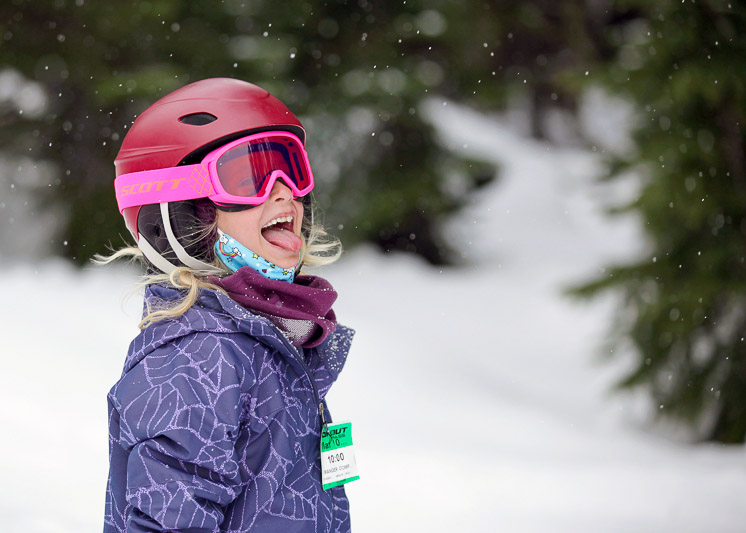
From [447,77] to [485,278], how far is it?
3048 millimetres

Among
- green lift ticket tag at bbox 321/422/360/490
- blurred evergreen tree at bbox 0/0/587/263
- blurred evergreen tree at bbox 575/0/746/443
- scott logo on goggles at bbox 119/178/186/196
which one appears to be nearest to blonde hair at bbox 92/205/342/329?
scott logo on goggles at bbox 119/178/186/196

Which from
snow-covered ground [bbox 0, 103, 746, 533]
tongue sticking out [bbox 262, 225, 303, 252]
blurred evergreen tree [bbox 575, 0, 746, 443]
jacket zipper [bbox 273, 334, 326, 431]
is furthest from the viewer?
blurred evergreen tree [bbox 575, 0, 746, 443]

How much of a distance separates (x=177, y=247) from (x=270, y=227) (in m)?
0.25

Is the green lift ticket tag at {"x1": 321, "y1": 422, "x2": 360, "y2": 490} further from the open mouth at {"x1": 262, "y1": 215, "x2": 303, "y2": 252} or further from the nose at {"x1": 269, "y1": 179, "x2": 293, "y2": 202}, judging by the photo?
the nose at {"x1": 269, "y1": 179, "x2": 293, "y2": 202}

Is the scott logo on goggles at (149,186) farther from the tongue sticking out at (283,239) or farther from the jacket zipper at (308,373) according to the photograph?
the jacket zipper at (308,373)

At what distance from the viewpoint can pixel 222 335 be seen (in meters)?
1.66

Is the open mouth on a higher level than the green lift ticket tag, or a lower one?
higher

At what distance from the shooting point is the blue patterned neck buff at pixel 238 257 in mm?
1811

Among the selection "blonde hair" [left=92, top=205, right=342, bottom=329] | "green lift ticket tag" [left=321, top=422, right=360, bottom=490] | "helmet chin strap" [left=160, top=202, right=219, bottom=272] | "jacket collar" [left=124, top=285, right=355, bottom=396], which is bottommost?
"green lift ticket tag" [left=321, top=422, right=360, bottom=490]

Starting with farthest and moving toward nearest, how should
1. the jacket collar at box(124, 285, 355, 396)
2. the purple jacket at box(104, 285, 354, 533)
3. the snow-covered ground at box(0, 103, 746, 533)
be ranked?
1. the snow-covered ground at box(0, 103, 746, 533)
2. the jacket collar at box(124, 285, 355, 396)
3. the purple jacket at box(104, 285, 354, 533)

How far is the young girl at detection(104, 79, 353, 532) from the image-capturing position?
1.53 metres

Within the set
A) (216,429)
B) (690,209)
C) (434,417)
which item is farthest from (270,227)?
(434,417)

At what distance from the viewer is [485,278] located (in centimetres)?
1056

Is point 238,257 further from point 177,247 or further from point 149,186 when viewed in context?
point 149,186
